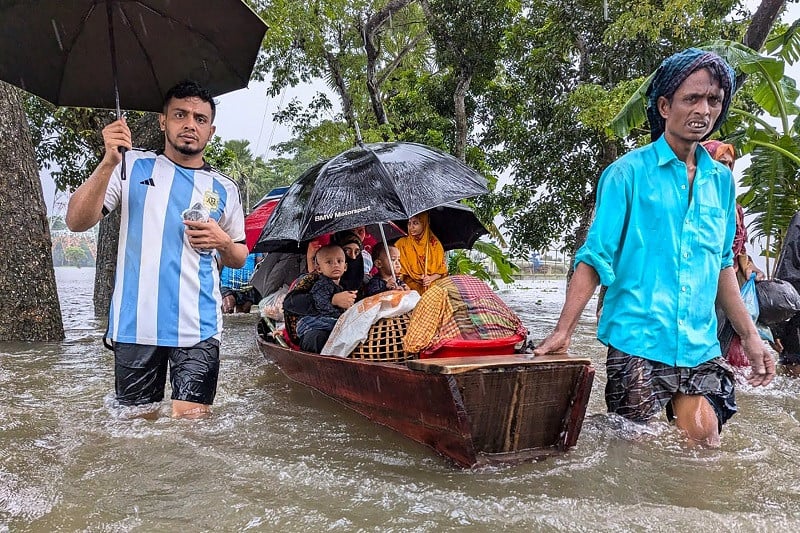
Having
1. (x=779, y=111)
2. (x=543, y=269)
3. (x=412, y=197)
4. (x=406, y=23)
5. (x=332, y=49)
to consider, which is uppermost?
(x=406, y=23)

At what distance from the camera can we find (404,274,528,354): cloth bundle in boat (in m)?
3.04

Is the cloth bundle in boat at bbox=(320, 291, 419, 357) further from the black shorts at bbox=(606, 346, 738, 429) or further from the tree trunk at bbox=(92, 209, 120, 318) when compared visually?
the tree trunk at bbox=(92, 209, 120, 318)

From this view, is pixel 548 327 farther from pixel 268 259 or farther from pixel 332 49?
pixel 332 49

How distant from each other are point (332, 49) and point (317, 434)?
13.0 m

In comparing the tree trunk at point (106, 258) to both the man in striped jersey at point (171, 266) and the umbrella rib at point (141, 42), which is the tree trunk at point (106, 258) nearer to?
the umbrella rib at point (141, 42)

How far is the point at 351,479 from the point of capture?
2629 mm

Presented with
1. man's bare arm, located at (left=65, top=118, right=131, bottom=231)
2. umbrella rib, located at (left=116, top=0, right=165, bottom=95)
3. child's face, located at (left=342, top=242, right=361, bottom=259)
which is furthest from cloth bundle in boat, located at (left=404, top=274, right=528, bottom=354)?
umbrella rib, located at (left=116, top=0, right=165, bottom=95)

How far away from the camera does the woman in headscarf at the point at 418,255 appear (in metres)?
6.09

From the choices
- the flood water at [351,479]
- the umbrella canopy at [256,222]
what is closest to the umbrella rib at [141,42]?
the flood water at [351,479]

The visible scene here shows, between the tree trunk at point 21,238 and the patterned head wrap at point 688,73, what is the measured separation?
6.46 metres

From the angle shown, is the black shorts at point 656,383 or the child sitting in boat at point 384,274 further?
the child sitting in boat at point 384,274

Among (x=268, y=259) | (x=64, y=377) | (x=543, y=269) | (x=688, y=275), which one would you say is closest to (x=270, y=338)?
(x=268, y=259)

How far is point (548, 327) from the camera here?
9648mm

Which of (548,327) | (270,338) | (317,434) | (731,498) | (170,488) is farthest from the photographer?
(548,327)
